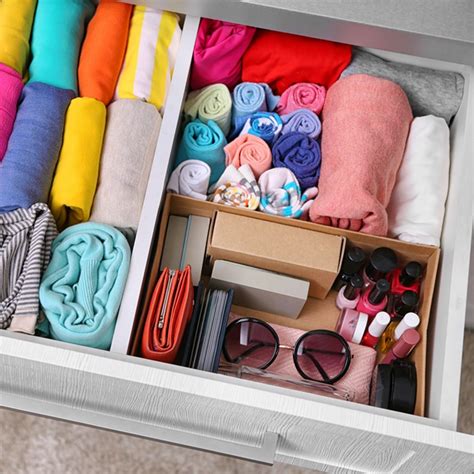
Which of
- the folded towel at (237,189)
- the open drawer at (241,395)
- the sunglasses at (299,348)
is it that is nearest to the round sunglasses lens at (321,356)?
the sunglasses at (299,348)

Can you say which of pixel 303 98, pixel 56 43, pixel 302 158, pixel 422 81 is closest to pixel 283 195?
pixel 302 158

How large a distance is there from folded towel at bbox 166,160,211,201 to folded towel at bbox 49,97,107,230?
0.11 m

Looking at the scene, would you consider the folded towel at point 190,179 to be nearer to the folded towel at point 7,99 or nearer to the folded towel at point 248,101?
the folded towel at point 248,101

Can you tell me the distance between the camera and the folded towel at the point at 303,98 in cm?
107

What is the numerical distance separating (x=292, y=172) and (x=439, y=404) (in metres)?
0.38

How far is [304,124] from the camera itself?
41.4 inches

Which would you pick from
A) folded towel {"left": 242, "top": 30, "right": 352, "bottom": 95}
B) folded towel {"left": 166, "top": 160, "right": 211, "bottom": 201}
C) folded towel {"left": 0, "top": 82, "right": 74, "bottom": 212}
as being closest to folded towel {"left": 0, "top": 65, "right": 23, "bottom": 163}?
folded towel {"left": 0, "top": 82, "right": 74, "bottom": 212}

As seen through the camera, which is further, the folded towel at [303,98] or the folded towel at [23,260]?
the folded towel at [303,98]

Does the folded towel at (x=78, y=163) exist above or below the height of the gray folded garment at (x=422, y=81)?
below

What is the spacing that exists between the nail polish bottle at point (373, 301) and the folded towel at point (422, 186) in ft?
0.27

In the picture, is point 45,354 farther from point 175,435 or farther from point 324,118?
point 324,118

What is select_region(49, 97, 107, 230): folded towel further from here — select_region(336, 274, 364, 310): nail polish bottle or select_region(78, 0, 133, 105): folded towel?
select_region(336, 274, 364, 310): nail polish bottle

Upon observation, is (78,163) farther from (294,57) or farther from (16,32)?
(294,57)

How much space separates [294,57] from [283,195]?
0.21 m
